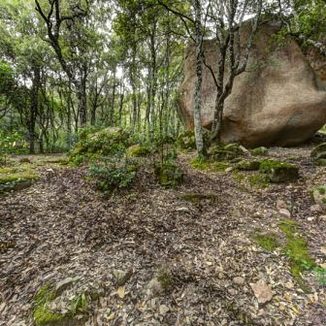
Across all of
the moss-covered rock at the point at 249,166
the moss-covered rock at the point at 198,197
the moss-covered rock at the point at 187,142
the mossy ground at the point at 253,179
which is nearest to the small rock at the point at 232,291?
the moss-covered rock at the point at 198,197

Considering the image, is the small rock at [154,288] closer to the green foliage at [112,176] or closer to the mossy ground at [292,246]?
the mossy ground at [292,246]

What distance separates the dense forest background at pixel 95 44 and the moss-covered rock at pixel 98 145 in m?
0.57

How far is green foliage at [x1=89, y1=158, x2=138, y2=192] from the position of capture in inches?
199

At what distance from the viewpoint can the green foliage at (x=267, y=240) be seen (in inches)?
141

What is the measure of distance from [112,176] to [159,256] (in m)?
2.33

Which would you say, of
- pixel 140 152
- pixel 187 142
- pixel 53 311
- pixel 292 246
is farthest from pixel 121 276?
pixel 187 142

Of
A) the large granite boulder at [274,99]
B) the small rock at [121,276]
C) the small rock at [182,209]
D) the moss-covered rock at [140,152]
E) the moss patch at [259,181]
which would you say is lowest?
the small rock at [121,276]

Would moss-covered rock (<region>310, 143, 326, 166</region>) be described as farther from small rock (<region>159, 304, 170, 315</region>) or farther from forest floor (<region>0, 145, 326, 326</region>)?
small rock (<region>159, 304, 170, 315</region>)

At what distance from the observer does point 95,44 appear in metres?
14.8

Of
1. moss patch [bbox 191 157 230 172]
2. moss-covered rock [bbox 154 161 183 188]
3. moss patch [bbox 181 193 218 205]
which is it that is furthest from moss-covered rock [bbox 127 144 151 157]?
moss patch [bbox 181 193 218 205]

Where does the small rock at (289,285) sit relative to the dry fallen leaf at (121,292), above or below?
below

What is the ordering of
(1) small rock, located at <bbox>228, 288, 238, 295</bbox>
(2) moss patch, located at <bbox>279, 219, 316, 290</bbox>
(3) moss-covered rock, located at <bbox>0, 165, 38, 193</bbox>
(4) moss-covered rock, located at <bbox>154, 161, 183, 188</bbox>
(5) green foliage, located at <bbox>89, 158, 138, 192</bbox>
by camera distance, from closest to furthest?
(1) small rock, located at <bbox>228, 288, 238, 295</bbox> < (2) moss patch, located at <bbox>279, 219, 316, 290</bbox> < (3) moss-covered rock, located at <bbox>0, 165, 38, 193</bbox> < (5) green foliage, located at <bbox>89, 158, 138, 192</bbox> < (4) moss-covered rock, located at <bbox>154, 161, 183, 188</bbox>

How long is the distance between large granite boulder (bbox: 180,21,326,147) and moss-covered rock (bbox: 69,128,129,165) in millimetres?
5206

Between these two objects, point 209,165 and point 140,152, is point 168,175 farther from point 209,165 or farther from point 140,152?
point 209,165
